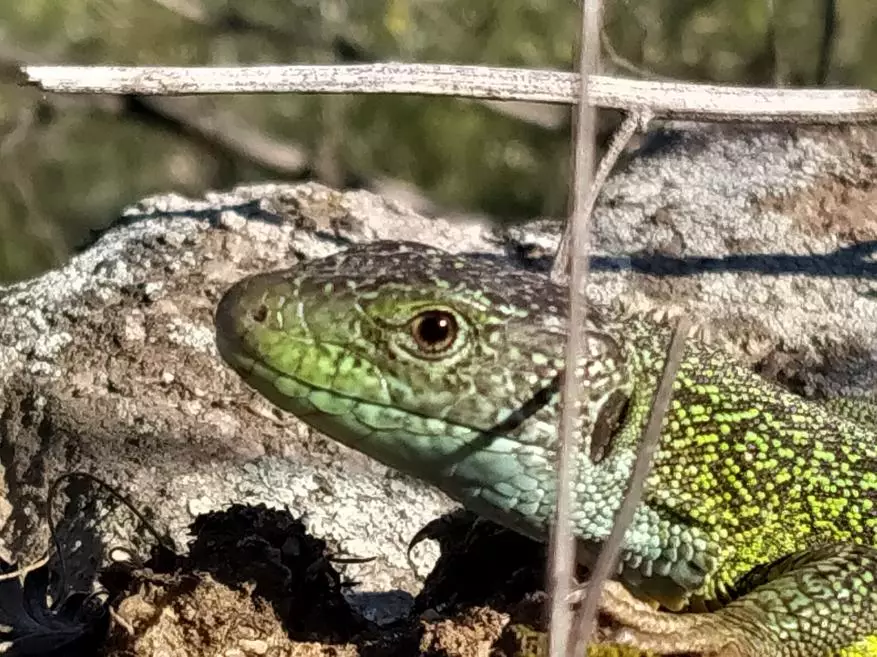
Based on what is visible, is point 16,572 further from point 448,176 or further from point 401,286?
point 448,176

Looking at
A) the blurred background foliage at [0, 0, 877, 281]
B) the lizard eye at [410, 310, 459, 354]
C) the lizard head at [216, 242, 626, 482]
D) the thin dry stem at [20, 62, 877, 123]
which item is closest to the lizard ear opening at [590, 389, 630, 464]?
the lizard head at [216, 242, 626, 482]

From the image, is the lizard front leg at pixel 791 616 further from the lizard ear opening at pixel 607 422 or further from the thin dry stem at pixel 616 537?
the thin dry stem at pixel 616 537

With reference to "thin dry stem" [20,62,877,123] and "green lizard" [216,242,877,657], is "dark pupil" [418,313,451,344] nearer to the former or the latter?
"green lizard" [216,242,877,657]

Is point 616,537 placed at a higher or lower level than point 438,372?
lower

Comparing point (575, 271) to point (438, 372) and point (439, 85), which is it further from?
point (439, 85)

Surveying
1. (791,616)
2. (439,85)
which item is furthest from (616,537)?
(439,85)
